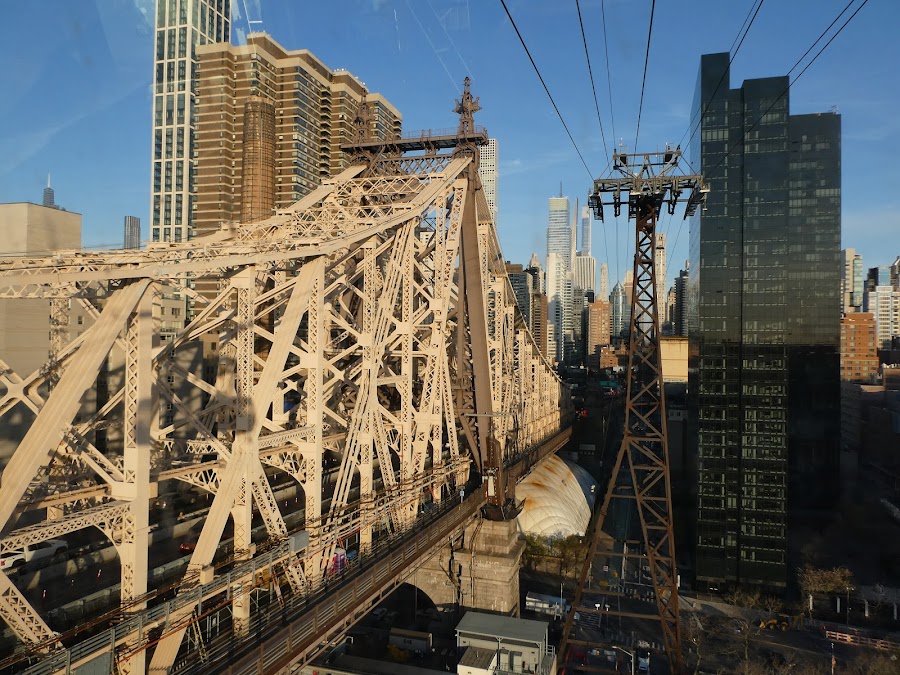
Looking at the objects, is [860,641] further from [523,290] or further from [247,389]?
[523,290]

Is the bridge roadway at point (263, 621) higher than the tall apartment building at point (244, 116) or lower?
lower

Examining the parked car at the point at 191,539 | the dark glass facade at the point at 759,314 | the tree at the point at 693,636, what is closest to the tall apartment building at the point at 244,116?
the dark glass facade at the point at 759,314

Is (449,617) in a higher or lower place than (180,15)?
lower

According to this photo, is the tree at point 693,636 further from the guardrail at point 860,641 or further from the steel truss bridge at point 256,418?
the steel truss bridge at point 256,418

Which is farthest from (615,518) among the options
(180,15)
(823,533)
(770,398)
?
(180,15)

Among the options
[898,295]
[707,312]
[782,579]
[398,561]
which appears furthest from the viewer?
[898,295]

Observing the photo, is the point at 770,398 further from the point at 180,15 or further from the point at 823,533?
the point at 180,15
